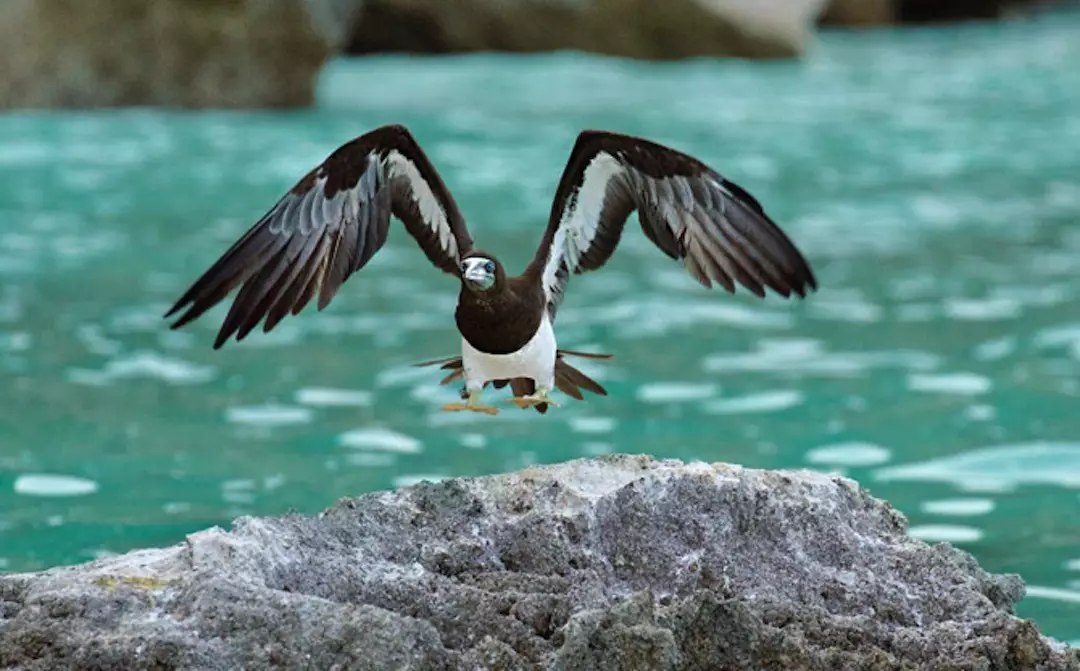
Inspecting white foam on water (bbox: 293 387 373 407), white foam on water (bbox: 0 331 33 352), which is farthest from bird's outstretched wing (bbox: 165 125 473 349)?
white foam on water (bbox: 0 331 33 352)

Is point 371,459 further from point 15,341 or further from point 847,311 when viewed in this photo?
point 847,311

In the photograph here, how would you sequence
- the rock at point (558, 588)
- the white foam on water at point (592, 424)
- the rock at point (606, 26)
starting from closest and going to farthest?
the rock at point (558, 588)
the white foam on water at point (592, 424)
the rock at point (606, 26)

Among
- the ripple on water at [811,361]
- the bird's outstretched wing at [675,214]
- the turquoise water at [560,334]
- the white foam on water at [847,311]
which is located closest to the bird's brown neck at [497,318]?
the bird's outstretched wing at [675,214]

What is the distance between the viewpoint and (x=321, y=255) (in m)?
5.45

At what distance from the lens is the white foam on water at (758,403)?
8.60m

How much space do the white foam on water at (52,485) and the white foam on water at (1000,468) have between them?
321cm

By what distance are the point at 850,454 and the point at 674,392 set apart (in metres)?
1.26

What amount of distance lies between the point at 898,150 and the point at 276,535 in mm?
13561

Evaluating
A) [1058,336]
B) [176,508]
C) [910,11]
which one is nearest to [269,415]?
[176,508]

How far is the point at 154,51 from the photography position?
714 inches

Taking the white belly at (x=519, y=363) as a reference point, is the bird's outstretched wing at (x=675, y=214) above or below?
above

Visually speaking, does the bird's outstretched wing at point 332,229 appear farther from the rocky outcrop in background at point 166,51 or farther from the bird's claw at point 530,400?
the rocky outcrop in background at point 166,51

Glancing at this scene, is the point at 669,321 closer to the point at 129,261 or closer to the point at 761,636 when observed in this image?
the point at 129,261

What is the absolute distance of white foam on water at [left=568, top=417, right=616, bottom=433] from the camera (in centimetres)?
831
